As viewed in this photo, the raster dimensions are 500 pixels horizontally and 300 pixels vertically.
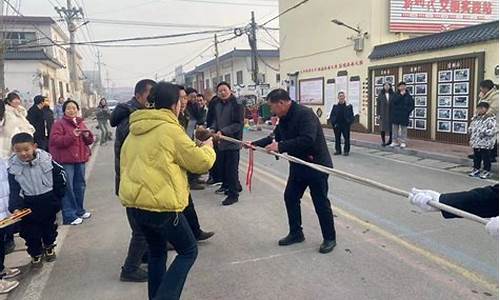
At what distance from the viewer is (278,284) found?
3.65 meters

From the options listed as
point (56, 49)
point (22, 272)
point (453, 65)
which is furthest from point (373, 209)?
point (56, 49)

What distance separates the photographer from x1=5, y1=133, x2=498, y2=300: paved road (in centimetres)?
355

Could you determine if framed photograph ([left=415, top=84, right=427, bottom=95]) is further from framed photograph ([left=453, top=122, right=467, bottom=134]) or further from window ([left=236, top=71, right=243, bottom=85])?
window ([left=236, top=71, right=243, bottom=85])

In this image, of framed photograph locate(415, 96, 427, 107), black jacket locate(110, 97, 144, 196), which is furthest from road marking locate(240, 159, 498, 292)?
framed photograph locate(415, 96, 427, 107)

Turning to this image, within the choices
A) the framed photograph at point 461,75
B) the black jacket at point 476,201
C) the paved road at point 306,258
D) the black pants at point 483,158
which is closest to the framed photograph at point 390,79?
the framed photograph at point 461,75

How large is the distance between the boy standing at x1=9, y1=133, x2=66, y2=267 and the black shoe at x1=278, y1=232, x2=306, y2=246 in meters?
2.28

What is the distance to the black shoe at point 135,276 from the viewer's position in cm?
386

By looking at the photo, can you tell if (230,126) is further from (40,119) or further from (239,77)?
(239,77)

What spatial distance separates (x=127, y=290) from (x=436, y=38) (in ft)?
39.1

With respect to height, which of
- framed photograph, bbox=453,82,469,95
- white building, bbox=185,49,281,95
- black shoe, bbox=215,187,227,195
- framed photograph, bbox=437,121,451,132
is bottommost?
black shoe, bbox=215,187,227,195

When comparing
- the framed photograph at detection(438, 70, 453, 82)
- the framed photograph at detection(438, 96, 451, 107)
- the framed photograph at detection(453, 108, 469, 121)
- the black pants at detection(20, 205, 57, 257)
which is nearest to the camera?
the black pants at detection(20, 205, 57, 257)

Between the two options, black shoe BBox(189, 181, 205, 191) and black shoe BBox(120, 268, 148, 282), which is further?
black shoe BBox(189, 181, 205, 191)

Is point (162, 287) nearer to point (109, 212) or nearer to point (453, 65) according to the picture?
point (109, 212)

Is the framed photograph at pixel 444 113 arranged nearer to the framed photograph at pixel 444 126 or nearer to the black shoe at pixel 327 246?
the framed photograph at pixel 444 126
